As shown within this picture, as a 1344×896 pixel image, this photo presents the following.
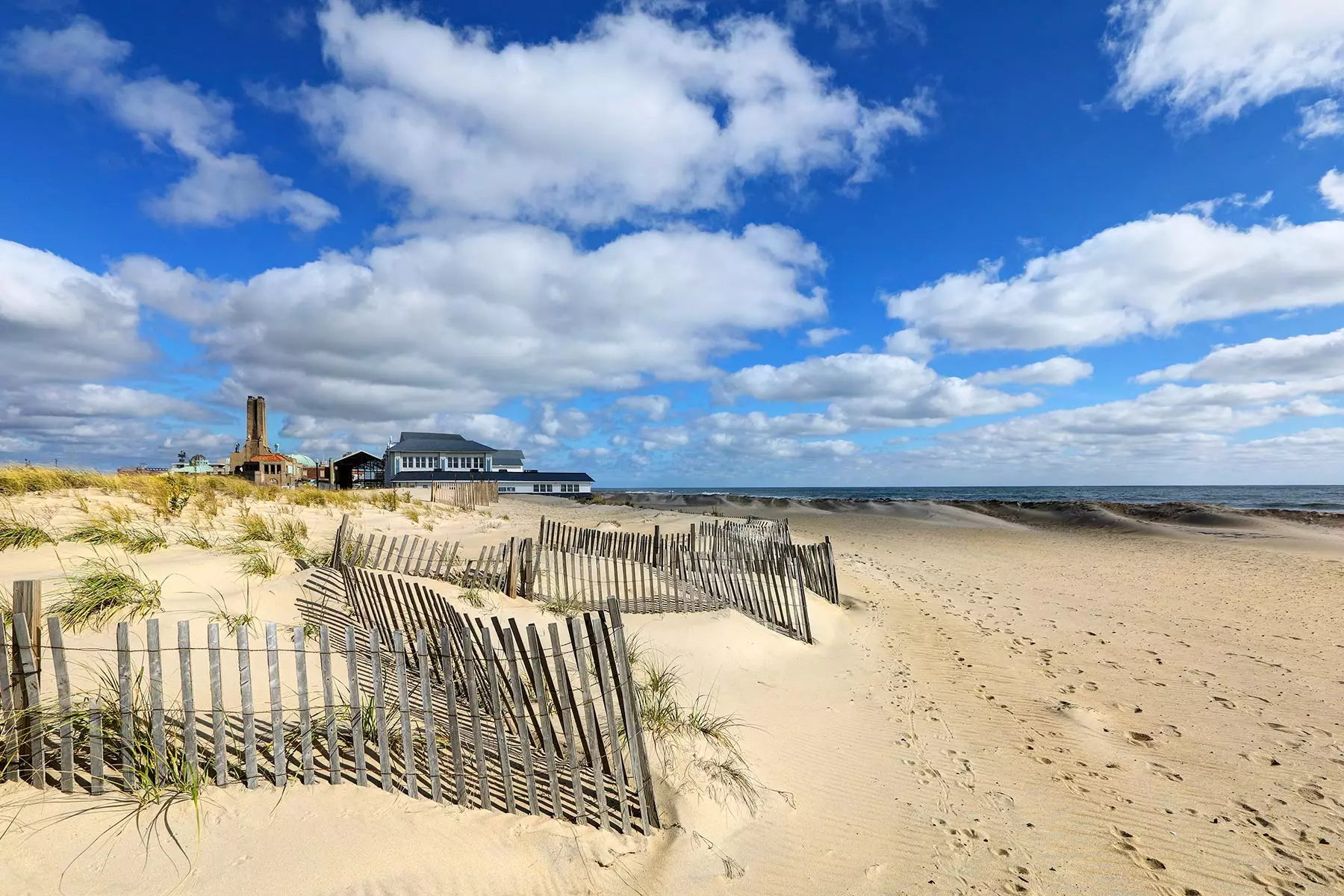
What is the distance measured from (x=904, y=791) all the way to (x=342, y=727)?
4550 mm

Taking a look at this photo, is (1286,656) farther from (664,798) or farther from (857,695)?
(664,798)

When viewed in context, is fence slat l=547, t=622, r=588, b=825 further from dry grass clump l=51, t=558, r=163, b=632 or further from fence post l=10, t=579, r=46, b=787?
dry grass clump l=51, t=558, r=163, b=632

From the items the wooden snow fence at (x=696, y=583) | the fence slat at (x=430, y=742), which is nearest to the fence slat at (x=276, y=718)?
the fence slat at (x=430, y=742)

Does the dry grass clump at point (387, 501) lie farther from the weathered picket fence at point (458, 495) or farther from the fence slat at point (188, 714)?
the fence slat at point (188, 714)

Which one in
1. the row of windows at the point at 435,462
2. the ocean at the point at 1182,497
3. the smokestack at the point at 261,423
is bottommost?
the ocean at the point at 1182,497

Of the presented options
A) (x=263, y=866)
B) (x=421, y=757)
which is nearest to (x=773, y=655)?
(x=421, y=757)

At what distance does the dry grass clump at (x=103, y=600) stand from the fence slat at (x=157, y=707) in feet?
8.85

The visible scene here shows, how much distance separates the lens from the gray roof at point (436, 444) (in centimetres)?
6438

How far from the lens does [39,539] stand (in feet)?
29.6

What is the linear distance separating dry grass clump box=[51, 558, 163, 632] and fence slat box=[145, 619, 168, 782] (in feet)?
8.85

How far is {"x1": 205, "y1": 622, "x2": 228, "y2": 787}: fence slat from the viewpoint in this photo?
379 centimetres

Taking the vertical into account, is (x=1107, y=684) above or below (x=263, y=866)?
below

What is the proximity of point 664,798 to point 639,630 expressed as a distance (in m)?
4.03

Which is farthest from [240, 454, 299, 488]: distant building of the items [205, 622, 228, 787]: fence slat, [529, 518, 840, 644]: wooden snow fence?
[205, 622, 228, 787]: fence slat
